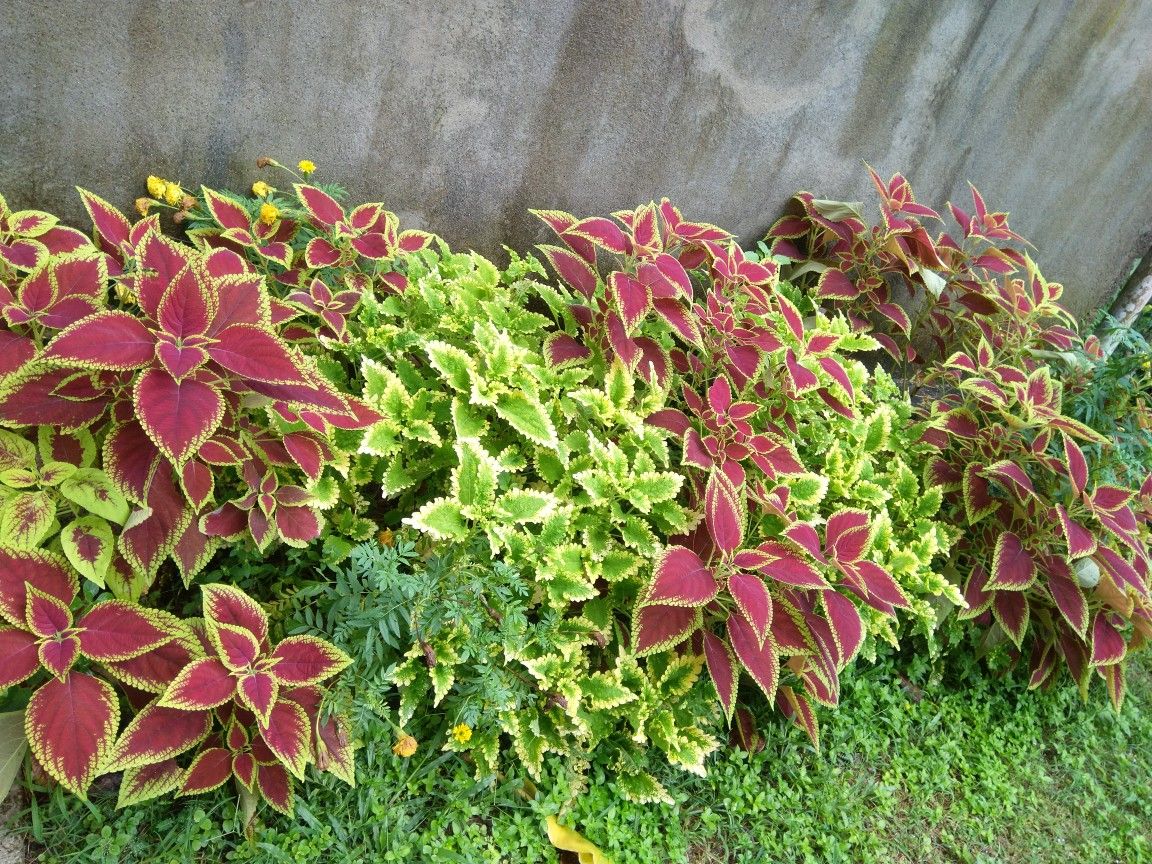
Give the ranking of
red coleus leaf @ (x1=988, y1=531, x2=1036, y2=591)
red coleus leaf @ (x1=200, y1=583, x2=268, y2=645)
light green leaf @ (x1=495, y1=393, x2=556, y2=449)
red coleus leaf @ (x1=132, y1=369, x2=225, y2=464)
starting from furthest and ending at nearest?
red coleus leaf @ (x1=988, y1=531, x2=1036, y2=591)
light green leaf @ (x1=495, y1=393, x2=556, y2=449)
red coleus leaf @ (x1=200, y1=583, x2=268, y2=645)
red coleus leaf @ (x1=132, y1=369, x2=225, y2=464)

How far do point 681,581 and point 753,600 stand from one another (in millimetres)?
153

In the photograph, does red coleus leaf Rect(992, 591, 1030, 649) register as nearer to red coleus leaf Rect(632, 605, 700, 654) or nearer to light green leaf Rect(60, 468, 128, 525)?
red coleus leaf Rect(632, 605, 700, 654)

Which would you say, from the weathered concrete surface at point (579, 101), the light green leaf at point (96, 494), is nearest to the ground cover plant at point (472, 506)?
the light green leaf at point (96, 494)

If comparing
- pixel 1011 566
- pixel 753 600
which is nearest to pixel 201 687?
pixel 753 600

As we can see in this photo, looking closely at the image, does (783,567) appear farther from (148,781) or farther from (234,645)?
(148,781)

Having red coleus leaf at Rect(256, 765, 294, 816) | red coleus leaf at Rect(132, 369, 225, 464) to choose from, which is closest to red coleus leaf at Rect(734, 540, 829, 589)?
red coleus leaf at Rect(256, 765, 294, 816)

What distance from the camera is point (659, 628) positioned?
5.54 feet

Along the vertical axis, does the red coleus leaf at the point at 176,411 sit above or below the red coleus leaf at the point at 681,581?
above

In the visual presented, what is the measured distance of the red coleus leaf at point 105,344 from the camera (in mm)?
1159

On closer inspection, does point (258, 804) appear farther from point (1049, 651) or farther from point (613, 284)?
point (1049, 651)

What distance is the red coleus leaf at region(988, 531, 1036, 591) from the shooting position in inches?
86.9

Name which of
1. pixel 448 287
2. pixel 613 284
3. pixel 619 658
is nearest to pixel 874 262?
pixel 613 284

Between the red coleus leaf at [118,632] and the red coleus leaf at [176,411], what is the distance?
1.12 ft

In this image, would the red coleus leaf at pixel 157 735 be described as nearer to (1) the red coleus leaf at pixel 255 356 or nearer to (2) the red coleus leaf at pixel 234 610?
(2) the red coleus leaf at pixel 234 610
